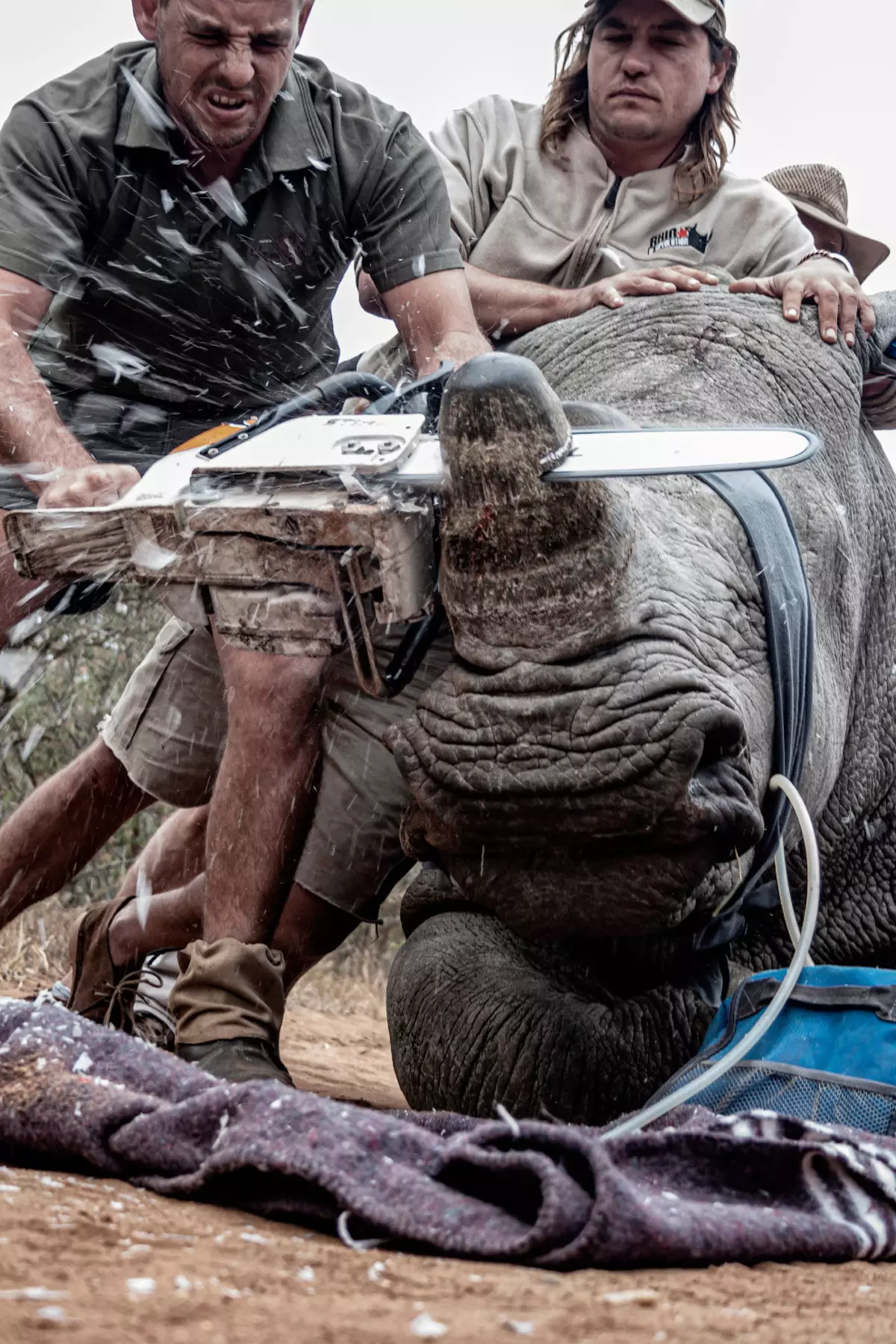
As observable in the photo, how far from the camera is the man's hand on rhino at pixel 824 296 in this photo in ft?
11.3

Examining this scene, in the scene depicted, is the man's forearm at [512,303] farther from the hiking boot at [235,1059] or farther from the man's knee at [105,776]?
the hiking boot at [235,1059]

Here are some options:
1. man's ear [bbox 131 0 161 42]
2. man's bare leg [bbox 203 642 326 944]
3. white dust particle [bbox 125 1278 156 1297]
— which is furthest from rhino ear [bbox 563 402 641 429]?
man's ear [bbox 131 0 161 42]

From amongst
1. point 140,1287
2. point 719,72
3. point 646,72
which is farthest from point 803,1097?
point 719,72

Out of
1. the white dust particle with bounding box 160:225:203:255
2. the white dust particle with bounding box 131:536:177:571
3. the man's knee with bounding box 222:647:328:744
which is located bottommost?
the man's knee with bounding box 222:647:328:744

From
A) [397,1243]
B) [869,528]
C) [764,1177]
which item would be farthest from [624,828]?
[869,528]

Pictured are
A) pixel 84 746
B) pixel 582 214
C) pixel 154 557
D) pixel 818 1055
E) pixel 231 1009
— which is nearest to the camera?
pixel 154 557

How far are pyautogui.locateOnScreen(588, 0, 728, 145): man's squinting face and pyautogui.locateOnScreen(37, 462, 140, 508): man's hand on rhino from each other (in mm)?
1650

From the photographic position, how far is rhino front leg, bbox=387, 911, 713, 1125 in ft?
10.2

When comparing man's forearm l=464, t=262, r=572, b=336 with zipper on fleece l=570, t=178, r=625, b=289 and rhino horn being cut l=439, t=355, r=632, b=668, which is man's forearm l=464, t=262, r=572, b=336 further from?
rhino horn being cut l=439, t=355, r=632, b=668

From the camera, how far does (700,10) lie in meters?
3.80

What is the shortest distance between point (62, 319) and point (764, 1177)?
3.02 meters

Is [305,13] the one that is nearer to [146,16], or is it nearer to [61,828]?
[146,16]

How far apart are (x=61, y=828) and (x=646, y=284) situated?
7.09 ft

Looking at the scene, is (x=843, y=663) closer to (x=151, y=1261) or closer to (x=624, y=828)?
(x=624, y=828)
